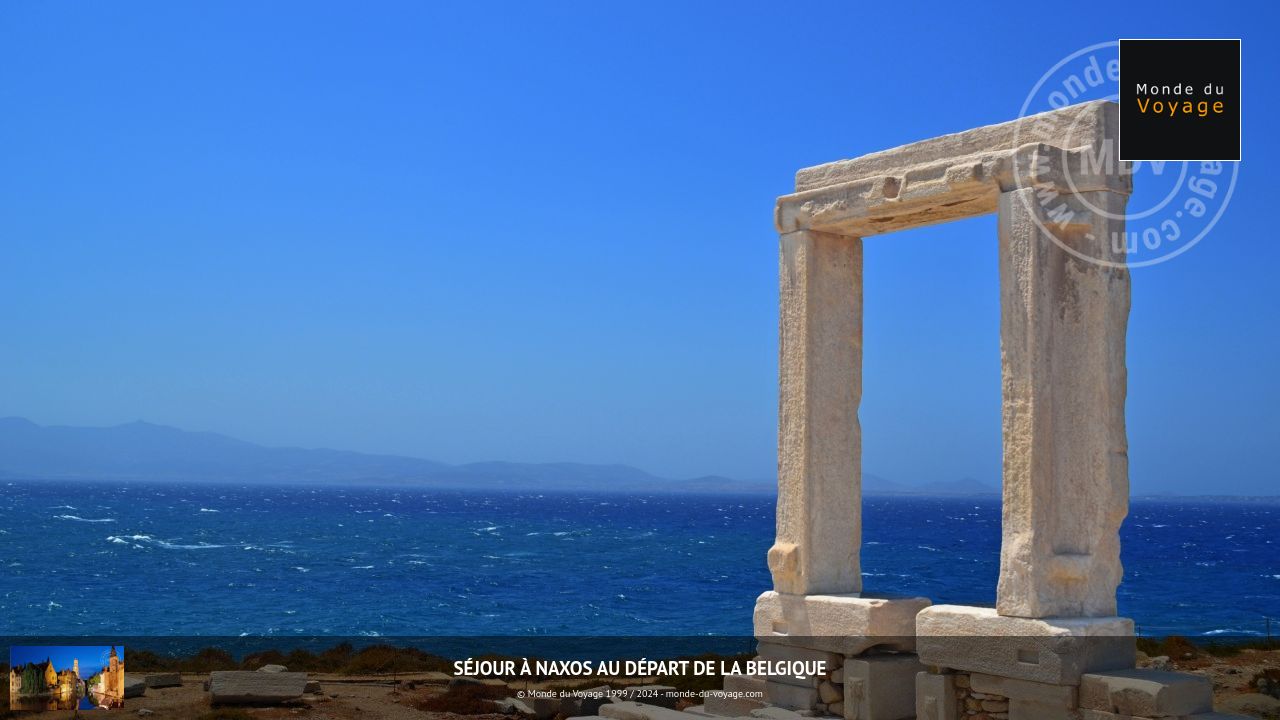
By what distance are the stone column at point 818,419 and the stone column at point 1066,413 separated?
6.42 feet

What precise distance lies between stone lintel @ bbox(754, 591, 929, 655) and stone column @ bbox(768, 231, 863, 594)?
0.66ft

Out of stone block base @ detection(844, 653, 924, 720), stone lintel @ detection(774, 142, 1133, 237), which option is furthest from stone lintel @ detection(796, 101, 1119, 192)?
stone block base @ detection(844, 653, 924, 720)

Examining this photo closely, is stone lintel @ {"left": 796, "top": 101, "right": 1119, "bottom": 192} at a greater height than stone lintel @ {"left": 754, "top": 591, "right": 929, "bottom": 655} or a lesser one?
greater

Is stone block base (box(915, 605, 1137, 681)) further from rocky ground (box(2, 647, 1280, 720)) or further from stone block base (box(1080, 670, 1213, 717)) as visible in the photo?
rocky ground (box(2, 647, 1280, 720))

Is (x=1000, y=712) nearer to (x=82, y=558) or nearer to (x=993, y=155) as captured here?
(x=993, y=155)

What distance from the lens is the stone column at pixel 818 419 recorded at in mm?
10508

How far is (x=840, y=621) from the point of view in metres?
9.97

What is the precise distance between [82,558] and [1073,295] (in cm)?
5838

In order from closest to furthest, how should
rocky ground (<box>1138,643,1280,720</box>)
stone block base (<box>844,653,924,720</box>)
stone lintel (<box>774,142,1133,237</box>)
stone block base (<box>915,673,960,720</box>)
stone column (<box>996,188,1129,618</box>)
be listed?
stone column (<box>996,188,1129,618</box>) < stone lintel (<box>774,142,1133,237</box>) < stone block base (<box>915,673,960,720</box>) < stone block base (<box>844,653,924,720</box>) < rocky ground (<box>1138,643,1280,720</box>)

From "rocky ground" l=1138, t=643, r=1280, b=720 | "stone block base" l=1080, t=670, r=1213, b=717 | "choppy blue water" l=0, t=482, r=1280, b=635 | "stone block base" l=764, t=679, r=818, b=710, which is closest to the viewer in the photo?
"stone block base" l=1080, t=670, r=1213, b=717

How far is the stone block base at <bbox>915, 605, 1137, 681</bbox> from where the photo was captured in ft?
27.5

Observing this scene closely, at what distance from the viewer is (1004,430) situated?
29.7 ft

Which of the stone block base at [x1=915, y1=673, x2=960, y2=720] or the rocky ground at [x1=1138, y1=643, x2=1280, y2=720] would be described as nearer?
the stone block base at [x1=915, y1=673, x2=960, y2=720]

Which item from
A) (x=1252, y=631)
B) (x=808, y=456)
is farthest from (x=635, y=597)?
(x=808, y=456)
